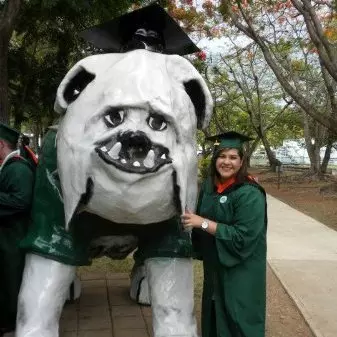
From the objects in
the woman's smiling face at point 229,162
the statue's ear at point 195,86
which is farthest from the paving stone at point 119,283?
the statue's ear at point 195,86

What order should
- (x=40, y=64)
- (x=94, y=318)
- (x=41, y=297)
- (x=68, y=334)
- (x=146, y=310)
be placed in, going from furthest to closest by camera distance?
1. (x=40, y=64)
2. (x=146, y=310)
3. (x=94, y=318)
4. (x=68, y=334)
5. (x=41, y=297)

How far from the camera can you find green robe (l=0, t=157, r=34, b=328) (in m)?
3.13

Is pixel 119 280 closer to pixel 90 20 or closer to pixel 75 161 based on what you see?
pixel 75 161

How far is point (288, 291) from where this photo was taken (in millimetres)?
5305

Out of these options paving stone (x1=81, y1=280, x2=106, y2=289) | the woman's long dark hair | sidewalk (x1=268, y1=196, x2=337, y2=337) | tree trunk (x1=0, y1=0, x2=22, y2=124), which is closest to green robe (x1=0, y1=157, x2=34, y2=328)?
the woman's long dark hair

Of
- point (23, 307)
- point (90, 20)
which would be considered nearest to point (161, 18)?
point (23, 307)

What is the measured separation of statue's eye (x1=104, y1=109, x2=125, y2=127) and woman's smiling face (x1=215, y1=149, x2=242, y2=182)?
3.07 feet

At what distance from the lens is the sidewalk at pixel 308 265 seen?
4648 mm

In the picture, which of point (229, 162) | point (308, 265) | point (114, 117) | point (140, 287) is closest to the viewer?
point (114, 117)

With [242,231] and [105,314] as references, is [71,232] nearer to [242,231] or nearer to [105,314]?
[242,231]

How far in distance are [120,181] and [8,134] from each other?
1.50m

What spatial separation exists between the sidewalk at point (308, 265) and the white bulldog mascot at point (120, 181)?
71.2 inches

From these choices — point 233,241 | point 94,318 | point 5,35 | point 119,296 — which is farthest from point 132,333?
point 5,35

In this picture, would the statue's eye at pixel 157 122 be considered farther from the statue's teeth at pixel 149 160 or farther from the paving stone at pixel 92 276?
the paving stone at pixel 92 276
